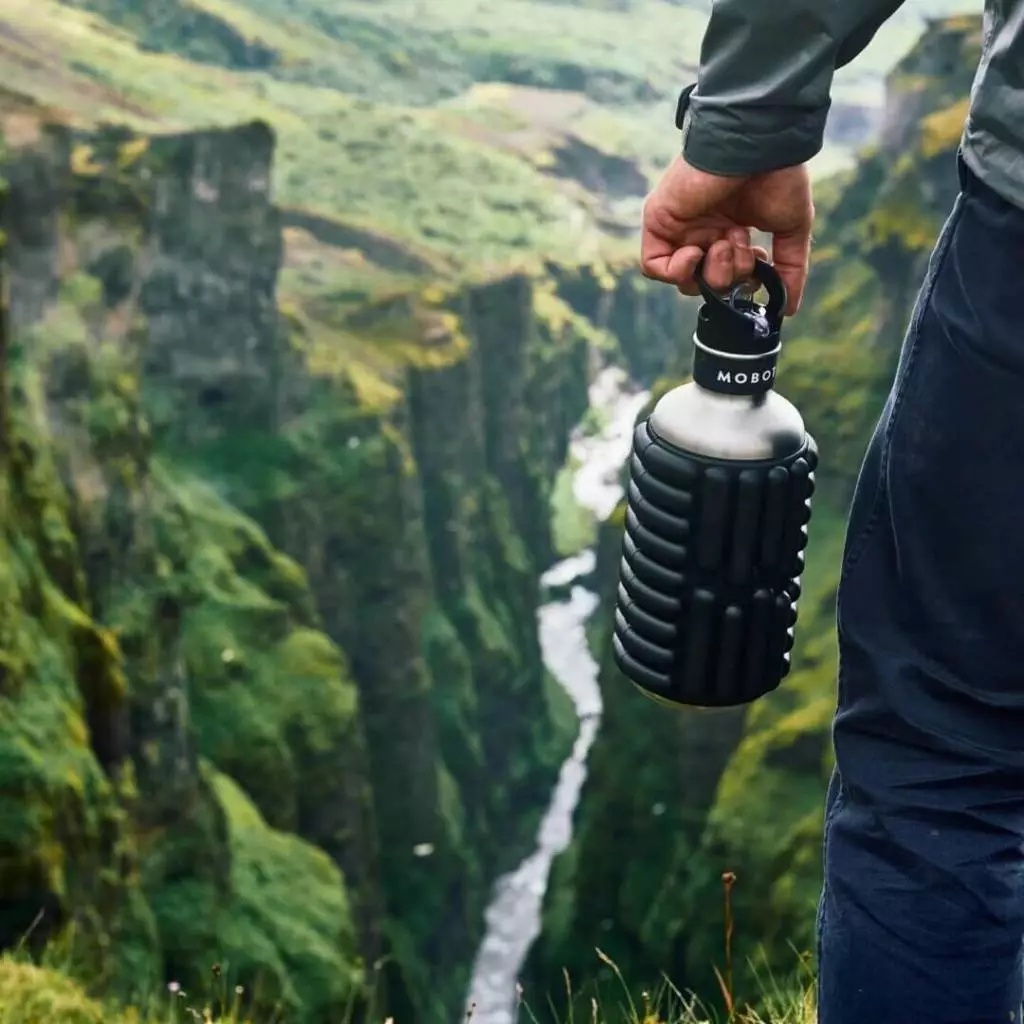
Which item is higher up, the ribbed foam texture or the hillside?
the ribbed foam texture

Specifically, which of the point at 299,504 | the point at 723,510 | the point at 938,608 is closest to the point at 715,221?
the point at 723,510

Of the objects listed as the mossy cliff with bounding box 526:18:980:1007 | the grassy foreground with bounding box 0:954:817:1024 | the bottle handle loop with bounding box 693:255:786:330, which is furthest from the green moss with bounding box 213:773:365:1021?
the bottle handle loop with bounding box 693:255:786:330

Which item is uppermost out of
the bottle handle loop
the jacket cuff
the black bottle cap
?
the jacket cuff

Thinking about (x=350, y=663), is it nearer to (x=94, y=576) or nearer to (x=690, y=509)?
(x=94, y=576)

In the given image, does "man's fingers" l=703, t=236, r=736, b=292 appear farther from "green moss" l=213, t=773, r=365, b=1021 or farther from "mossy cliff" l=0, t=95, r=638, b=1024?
"green moss" l=213, t=773, r=365, b=1021

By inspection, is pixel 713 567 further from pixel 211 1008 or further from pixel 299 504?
pixel 299 504

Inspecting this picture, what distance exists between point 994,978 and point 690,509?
1011 millimetres

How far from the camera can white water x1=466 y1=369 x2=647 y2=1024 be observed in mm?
46719

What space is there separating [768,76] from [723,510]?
2.70ft

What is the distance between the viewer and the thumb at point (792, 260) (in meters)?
2.94

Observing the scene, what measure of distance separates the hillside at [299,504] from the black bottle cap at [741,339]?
3.16 metres

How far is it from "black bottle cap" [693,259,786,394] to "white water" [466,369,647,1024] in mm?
31166

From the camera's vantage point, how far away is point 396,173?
3162 inches

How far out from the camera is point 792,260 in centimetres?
300
